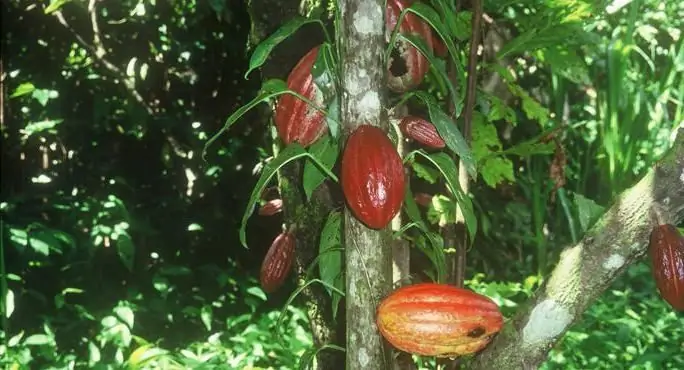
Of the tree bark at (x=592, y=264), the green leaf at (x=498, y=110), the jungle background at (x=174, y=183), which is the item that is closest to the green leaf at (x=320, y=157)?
the tree bark at (x=592, y=264)

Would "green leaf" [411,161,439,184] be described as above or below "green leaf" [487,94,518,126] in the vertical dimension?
below

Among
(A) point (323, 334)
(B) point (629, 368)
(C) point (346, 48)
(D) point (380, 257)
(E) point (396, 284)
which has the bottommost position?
(B) point (629, 368)

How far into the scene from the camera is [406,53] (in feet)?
3.59

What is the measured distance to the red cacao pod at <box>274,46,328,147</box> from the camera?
3.30 feet

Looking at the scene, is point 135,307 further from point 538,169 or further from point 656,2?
point 656,2

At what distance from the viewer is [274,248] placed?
1.45m

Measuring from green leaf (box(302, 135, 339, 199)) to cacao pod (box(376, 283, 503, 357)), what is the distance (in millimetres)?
181

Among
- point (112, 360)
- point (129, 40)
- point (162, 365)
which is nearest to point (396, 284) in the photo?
point (162, 365)

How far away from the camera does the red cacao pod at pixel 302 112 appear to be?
1.01 m

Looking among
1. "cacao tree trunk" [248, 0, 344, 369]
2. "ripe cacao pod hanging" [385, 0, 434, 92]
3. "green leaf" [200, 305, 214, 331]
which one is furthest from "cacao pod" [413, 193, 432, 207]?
"green leaf" [200, 305, 214, 331]

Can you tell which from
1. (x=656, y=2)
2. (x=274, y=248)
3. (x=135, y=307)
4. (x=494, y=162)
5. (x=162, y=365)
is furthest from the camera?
(x=656, y=2)

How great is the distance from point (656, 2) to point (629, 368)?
1779 millimetres

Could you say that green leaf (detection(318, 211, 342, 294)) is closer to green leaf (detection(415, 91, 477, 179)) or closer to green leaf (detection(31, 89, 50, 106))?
green leaf (detection(415, 91, 477, 179))

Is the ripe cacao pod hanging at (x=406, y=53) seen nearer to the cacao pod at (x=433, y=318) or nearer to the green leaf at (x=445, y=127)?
the green leaf at (x=445, y=127)
